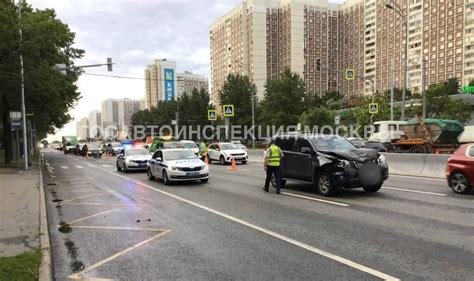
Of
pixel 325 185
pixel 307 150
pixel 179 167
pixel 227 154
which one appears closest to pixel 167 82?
pixel 227 154

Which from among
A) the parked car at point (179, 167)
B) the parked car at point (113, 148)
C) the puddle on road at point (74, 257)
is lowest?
the parked car at point (113, 148)

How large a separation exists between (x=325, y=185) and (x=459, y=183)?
373 cm

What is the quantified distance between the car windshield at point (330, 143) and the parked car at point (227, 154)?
16.0 metres

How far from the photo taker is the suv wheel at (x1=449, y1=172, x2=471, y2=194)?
39.2 feet

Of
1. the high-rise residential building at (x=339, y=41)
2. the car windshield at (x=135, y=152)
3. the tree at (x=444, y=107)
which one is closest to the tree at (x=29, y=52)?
the car windshield at (x=135, y=152)

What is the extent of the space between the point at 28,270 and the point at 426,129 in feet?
88.2

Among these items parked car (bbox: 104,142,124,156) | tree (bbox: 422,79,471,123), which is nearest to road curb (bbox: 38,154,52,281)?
parked car (bbox: 104,142,124,156)

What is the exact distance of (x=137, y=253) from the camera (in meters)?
6.72

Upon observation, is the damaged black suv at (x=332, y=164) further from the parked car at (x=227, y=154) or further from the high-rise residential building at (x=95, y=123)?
the high-rise residential building at (x=95, y=123)

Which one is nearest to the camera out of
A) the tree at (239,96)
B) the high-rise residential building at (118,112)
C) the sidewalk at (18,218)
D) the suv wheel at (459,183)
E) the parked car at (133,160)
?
the sidewalk at (18,218)

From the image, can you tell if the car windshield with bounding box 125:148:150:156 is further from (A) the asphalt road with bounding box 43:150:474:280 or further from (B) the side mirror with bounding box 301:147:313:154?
(B) the side mirror with bounding box 301:147:313:154

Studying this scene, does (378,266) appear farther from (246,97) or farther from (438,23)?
(438,23)

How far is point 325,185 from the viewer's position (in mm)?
12102

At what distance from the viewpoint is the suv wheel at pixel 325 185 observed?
1188 centimetres
